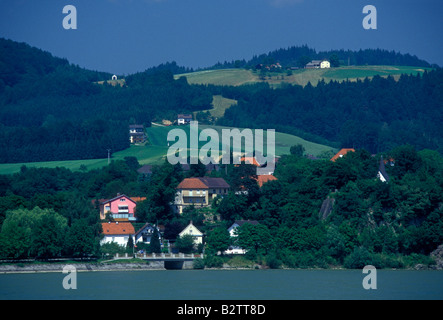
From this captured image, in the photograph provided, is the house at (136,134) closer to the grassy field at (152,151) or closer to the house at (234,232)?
the grassy field at (152,151)

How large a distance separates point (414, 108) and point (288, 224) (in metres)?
113

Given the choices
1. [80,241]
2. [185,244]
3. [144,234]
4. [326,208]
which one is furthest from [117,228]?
[326,208]

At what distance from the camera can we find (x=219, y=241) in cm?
5725

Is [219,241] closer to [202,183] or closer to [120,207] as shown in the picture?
[202,183]

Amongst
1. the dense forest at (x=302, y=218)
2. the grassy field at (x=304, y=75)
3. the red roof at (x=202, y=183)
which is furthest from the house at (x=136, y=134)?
the dense forest at (x=302, y=218)

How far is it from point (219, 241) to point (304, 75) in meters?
136

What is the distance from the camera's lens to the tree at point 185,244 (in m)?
58.4

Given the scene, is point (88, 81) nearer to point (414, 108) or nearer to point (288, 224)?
point (414, 108)

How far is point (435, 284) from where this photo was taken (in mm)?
43406

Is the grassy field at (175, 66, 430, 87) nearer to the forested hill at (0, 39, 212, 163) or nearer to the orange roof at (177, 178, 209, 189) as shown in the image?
the forested hill at (0, 39, 212, 163)

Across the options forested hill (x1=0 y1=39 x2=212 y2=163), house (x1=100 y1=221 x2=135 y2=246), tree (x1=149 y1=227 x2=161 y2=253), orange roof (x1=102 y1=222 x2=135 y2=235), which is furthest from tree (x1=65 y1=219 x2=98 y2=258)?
forested hill (x1=0 y1=39 x2=212 y2=163)

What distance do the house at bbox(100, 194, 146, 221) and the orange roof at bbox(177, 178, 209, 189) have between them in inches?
169

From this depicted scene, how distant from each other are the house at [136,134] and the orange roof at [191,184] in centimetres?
5489

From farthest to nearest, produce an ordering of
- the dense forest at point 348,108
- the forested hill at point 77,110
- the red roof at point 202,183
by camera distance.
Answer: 1. the dense forest at point 348,108
2. the forested hill at point 77,110
3. the red roof at point 202,183
